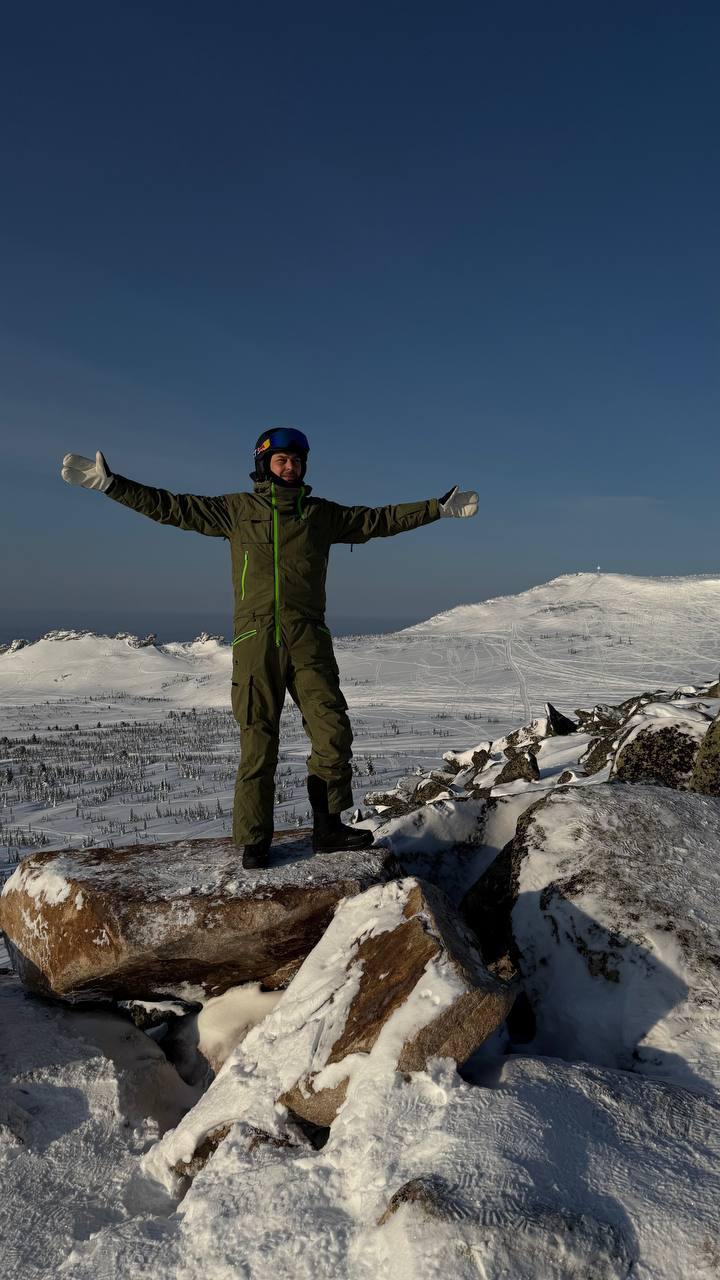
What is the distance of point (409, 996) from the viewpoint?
9.13ft

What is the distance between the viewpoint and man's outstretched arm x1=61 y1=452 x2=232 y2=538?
426cm

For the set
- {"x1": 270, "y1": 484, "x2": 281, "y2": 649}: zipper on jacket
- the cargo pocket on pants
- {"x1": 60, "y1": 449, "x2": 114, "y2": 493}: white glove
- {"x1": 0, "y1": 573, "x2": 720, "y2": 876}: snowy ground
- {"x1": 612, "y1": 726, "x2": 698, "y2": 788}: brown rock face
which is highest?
{"x1": 60, "y1": 449, "x2": 114, "y2": 493}: white glove

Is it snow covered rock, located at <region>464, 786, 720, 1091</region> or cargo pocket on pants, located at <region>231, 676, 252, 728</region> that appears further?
cargo pocket on pants, located at <region>231, 676, 252, 728</region>

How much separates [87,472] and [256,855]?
2.40 metres

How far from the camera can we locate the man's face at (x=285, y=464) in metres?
4.36

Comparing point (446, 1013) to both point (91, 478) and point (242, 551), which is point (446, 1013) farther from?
point (91, 478)

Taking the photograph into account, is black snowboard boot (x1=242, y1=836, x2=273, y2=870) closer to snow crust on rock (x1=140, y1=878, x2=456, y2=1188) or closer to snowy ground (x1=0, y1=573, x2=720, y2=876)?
snow crust on rock (x1=140, y1=878, x2=456, y2=1188)

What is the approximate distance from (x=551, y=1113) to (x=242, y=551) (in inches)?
124

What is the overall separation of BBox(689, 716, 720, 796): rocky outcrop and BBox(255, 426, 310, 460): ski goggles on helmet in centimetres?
320

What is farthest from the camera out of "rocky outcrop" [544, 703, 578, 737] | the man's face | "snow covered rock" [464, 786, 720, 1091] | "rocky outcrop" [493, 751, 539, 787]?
"rocky outcrop" [544, 703, 578, 737]

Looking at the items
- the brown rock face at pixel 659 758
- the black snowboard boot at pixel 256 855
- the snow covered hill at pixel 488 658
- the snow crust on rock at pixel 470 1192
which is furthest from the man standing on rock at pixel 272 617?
the snow covered hill at pixel 488 658

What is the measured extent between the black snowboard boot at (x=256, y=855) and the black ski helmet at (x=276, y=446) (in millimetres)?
2134

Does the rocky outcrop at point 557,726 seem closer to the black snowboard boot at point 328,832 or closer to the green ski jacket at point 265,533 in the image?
the black snowboard boot at point 328,832

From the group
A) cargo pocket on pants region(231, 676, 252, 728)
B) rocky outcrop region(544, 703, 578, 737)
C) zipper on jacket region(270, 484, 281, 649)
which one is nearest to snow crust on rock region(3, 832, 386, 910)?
cargo pocket on pants region(231, 676, 252, 728)
